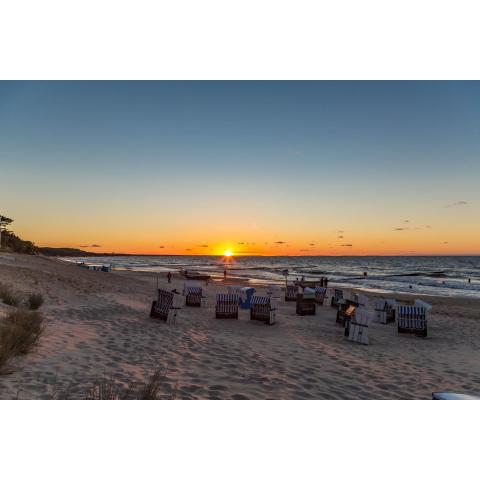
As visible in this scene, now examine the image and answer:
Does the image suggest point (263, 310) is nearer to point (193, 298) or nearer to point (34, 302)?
point (193, 298)

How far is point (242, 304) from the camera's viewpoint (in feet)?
51.9

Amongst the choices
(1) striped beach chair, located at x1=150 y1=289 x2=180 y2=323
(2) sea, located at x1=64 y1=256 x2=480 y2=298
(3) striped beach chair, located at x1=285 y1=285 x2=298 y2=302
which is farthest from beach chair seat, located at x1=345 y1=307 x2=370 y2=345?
(2) sea, located at x1=64 y1=256 x2=480 y2=298

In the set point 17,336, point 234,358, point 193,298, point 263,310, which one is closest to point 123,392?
point 17,336

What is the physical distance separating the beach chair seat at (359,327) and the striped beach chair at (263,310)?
298 cm

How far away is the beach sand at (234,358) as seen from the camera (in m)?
5.37

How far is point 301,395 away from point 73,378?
11.6 feet

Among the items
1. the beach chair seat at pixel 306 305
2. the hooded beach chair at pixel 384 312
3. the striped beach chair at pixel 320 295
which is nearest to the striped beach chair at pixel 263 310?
the beach chair seat at pixel 306 305

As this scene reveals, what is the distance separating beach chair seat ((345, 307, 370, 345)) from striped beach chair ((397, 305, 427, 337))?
2.74 metres

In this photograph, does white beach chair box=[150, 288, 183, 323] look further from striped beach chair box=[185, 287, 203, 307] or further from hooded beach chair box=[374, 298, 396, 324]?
hooded beach chair box=[374, 298, 396, 324]

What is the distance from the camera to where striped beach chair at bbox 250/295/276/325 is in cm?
1244

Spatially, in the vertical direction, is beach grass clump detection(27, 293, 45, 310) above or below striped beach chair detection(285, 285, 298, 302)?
above

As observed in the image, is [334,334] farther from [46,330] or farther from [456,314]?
[456,314]
